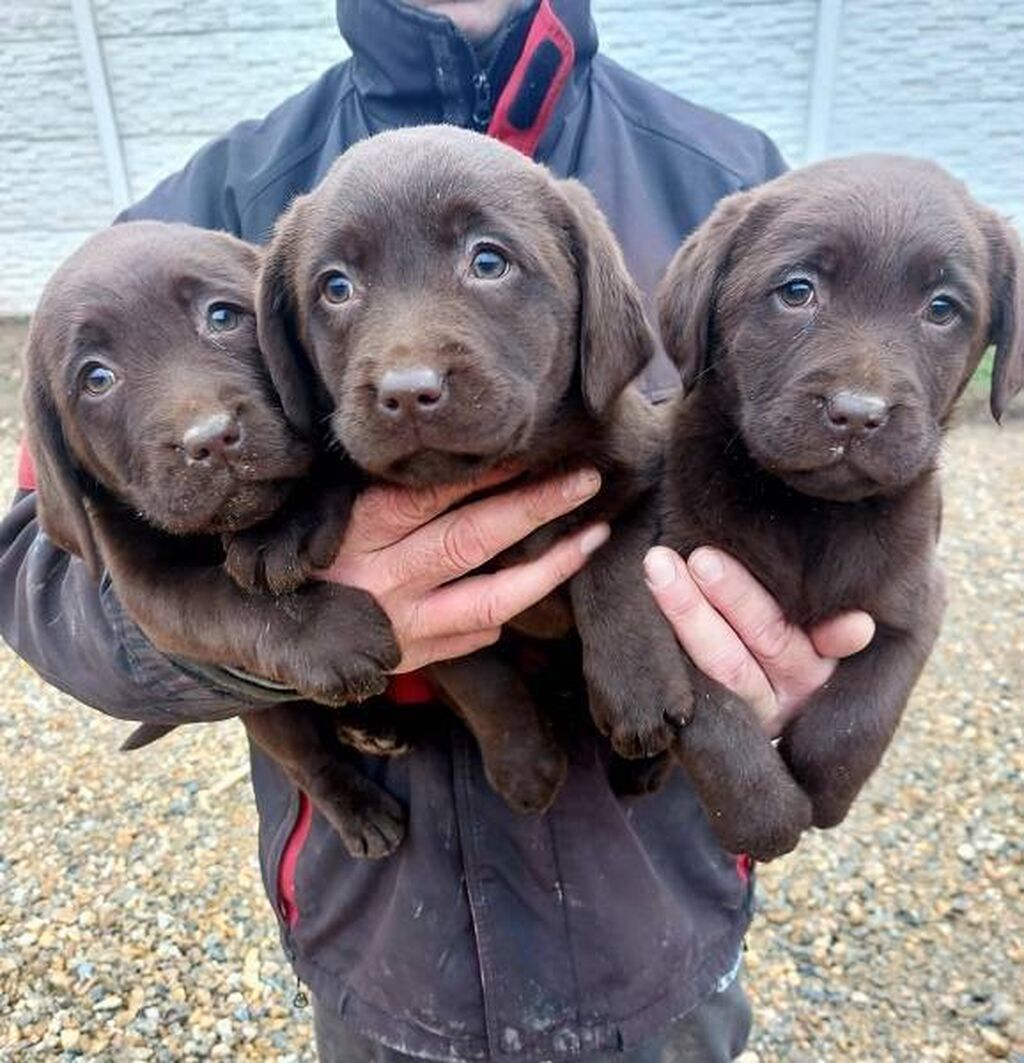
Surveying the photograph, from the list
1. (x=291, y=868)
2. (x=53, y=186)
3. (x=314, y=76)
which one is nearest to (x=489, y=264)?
(x=291, y=868)

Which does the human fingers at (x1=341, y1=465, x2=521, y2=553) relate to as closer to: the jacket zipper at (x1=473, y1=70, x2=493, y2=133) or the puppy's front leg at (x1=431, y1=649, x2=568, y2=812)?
the puppy's front leg at (x1=431, y1=649, x2=568, y2=812)

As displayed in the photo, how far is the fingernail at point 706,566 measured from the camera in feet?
6.09

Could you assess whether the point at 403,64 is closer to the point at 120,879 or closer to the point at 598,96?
the point at 598,96

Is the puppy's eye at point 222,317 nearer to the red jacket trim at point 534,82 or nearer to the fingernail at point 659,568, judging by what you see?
the red jacket trim at point 534,82

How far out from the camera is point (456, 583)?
76.7 inches

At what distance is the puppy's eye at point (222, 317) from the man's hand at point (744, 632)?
0.77m

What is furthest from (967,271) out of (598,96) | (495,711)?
(495,711)

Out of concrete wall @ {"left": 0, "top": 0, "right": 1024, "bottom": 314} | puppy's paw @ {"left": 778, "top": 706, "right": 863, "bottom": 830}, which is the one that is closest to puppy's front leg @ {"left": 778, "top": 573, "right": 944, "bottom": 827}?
puppy's paw @ {"left": 778, "top": 706, "right": 863, "bottom": 830}

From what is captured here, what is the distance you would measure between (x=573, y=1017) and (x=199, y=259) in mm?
1439

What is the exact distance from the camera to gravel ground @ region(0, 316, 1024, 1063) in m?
3.77

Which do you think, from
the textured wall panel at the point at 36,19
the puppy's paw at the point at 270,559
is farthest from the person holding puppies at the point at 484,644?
the textured wall panel at the point at 36,19

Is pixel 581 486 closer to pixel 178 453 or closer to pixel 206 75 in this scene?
pixel 178 453

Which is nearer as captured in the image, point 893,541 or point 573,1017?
point 893,541

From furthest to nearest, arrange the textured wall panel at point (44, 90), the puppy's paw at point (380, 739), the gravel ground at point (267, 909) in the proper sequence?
1. the textured wall panel at point (44, 90)
2. the gravel ground at point (267, 909)
3. the puppy's paw at point (380, 739)
